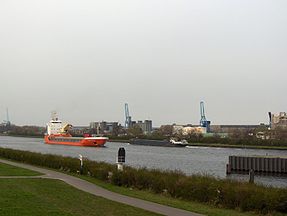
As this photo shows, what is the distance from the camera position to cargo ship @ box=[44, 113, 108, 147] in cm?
11000

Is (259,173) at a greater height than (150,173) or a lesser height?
lesser

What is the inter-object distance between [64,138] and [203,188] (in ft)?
350

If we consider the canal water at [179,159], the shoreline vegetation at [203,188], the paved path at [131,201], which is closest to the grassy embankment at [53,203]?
the paved path at [131,201]

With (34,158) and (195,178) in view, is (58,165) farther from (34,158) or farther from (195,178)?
(195,178)

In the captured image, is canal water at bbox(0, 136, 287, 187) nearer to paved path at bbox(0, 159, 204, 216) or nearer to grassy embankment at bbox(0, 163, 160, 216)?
paved path at bbox(0, 159, 204, 216)

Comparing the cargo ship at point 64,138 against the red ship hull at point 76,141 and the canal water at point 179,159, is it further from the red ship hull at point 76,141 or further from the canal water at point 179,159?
the canal water at point 179,159

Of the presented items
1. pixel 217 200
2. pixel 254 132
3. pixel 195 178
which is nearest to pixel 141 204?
pixel 217 200

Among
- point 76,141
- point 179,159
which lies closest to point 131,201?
point 179,159

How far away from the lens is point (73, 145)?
375ft

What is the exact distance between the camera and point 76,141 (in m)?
115

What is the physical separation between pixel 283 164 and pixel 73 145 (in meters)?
69.3

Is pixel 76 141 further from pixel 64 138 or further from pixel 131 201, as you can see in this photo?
pixel 131 201

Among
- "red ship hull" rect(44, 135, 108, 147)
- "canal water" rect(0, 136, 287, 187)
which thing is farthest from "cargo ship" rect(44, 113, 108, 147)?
"canal water" rect(0, 136, 287, 187)

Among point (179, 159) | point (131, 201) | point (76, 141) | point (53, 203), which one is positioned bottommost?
point (179, 159)
